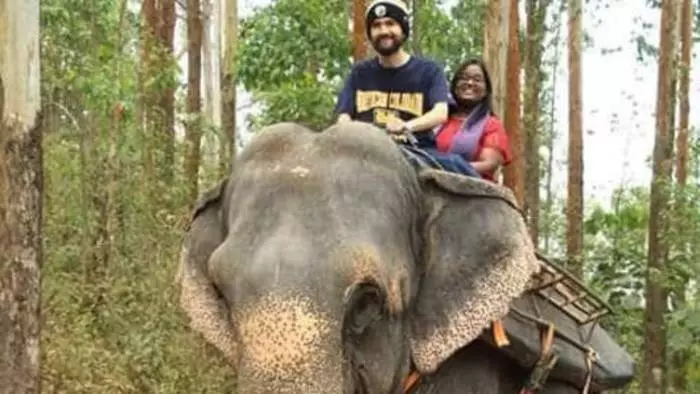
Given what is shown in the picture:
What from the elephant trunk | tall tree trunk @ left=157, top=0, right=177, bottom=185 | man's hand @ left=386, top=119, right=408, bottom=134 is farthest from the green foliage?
the elephant trunk

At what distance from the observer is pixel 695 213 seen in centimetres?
1409

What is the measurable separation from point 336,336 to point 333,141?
0.66m

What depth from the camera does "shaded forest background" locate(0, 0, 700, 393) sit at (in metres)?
9.30

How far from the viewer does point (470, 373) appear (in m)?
4.14

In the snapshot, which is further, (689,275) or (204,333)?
(689,275)

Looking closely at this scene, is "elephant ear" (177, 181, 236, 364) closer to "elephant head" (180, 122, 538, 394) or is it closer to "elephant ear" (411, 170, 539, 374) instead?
"elephant head" (180, 122, 538, 394)

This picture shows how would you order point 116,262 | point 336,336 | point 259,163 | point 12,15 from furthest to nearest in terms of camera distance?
point 116,262, point 12,15, point 259,163, point 336,336

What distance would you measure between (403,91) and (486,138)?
0.50m

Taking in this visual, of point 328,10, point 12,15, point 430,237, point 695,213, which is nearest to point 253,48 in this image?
point 328,10

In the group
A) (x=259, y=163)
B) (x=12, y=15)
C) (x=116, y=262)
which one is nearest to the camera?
(x=259, y=163)

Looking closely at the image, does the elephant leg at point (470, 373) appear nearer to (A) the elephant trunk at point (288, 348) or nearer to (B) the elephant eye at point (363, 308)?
(B) the elephant eye at point (363, 308)

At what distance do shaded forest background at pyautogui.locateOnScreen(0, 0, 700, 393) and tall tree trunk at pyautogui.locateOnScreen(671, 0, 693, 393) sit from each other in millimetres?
32

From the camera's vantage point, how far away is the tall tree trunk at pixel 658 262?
44.3ft

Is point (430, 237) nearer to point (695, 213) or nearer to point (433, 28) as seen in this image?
point (695, 213)
